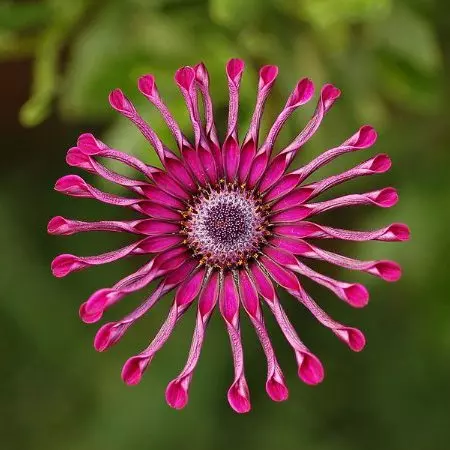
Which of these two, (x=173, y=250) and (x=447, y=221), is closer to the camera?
(x=173, y=250)

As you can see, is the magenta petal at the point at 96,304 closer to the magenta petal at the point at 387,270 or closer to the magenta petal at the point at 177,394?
the magenta petal at the point at 177,394

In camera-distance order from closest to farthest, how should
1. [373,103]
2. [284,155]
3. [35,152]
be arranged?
[284,155], [373,103], [35,152]

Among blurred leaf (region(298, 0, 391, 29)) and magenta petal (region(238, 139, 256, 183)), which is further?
blurred leaf (region(298, 0, 391, 29))

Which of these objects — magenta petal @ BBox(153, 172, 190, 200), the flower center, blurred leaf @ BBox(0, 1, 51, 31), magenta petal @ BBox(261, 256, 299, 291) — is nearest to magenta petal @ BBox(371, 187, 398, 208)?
magenta petal @ BBox(261, 256, 299, 291)

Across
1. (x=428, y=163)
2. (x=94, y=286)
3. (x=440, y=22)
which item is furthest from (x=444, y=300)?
(x=94, y=286)

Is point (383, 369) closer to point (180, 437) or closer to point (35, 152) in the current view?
point (180, 437)

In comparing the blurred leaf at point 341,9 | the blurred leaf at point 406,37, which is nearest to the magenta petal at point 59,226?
the blurred leaf at point 341,9

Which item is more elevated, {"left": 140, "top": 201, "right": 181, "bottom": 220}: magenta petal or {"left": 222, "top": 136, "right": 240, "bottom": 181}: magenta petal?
{"left": 222, "top": 136, "right": 240, "bottom": 181}: magenta petal

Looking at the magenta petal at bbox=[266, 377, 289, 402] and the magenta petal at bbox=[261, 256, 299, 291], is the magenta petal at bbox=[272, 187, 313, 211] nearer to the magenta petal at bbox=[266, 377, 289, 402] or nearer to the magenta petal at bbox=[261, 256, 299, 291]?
the magenta petal at bbox=[261, 256, 299, 291]
